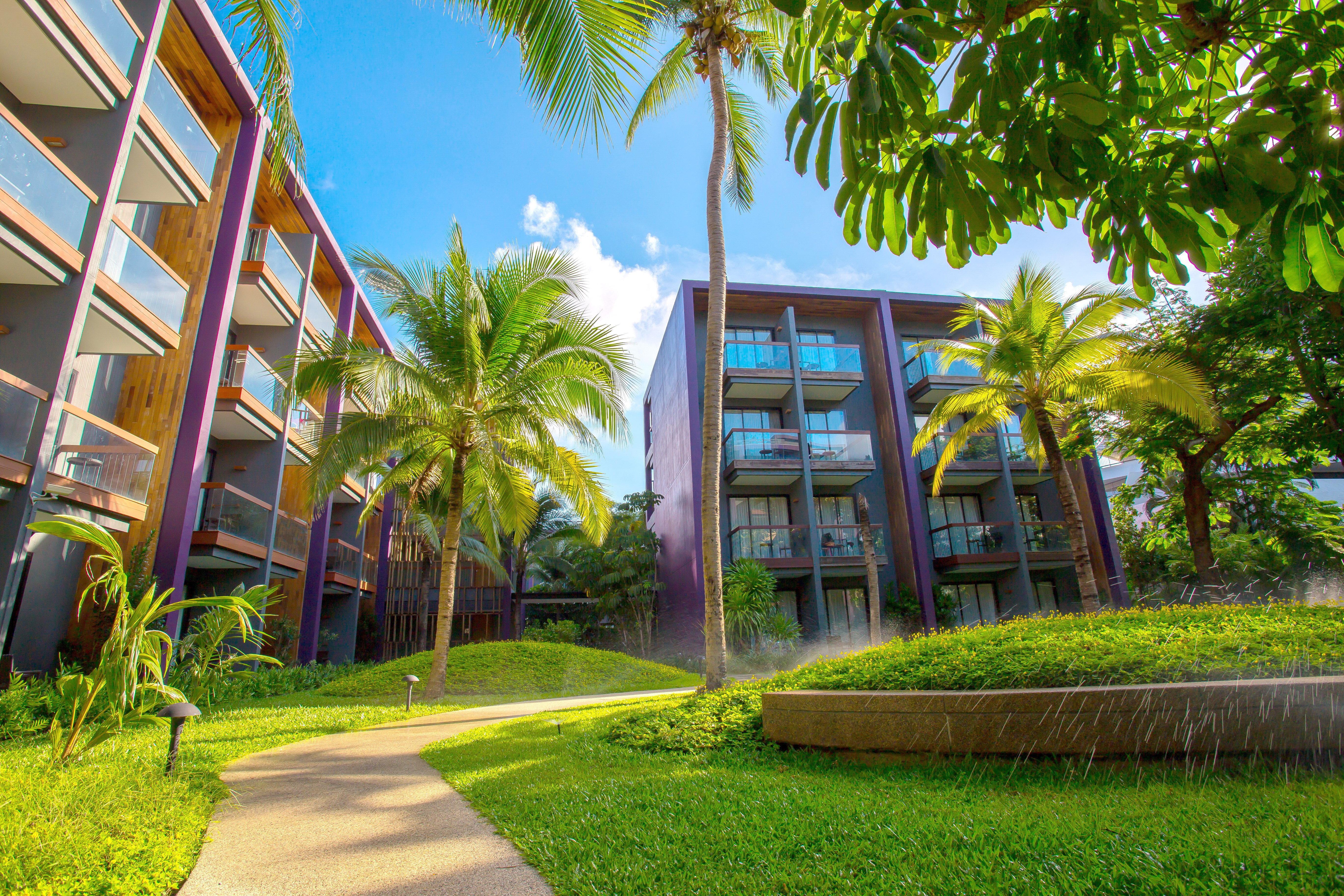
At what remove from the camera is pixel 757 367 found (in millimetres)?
22188

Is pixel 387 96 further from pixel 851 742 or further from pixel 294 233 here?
pixel 294 233

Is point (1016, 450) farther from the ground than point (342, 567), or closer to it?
farther from the ground

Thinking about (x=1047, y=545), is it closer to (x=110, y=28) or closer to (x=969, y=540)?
(x=969, y=540)

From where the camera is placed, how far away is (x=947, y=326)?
1016 inches

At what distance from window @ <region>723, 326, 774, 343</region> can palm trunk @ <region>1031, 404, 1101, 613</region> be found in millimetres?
11878

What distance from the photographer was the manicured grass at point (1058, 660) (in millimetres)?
4742

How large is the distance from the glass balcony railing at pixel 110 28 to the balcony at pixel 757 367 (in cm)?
1527

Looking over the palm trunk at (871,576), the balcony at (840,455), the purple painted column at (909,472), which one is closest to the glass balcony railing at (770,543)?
the balcony at (840,455)

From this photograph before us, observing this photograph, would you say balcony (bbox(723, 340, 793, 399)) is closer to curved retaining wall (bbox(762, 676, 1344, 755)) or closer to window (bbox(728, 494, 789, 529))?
window (bbox(728, 494, 789, 529))

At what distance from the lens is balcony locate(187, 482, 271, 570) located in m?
14.7

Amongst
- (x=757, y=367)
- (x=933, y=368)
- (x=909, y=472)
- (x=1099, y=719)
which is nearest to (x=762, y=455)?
(x=757, y=367)

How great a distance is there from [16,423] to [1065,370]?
57.2 ft

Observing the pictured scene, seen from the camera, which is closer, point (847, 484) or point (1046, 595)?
point (847, 484)

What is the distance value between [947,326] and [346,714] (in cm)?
2338
